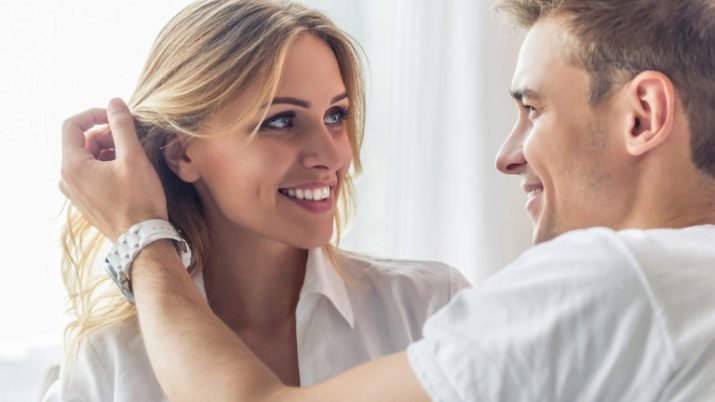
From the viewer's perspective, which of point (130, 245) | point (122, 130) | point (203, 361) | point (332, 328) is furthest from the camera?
point (332, 328)

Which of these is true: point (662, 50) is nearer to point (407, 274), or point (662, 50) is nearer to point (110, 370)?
point (407, 274)

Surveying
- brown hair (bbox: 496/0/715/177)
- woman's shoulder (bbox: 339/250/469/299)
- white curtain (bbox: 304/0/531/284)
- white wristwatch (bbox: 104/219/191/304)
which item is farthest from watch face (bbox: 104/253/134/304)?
white curtain (bbox: 304/0/531/284)

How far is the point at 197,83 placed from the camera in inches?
64.3

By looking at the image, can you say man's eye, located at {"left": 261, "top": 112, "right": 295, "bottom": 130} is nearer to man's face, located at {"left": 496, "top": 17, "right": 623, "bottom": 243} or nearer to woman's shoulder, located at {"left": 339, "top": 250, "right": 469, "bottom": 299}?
woman's shoulder, located at {"left": 339, "top": 250, "right": 469, "bottom": 299}

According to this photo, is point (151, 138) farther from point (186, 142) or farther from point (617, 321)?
point (617, 321)

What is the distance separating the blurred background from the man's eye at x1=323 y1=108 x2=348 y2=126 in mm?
534

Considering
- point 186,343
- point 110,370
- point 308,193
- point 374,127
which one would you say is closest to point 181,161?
point 308,193

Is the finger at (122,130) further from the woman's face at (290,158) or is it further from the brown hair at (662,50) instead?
the brown hair at (662,50)

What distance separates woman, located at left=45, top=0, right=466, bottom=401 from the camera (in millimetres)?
1638

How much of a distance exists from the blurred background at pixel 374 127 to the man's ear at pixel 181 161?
0.54 m

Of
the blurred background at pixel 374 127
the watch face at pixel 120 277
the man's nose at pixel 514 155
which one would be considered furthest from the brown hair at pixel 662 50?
the blurred background at pixel 374 127

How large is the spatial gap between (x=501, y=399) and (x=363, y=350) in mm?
693

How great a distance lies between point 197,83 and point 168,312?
0.44m

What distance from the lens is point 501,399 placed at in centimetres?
104
